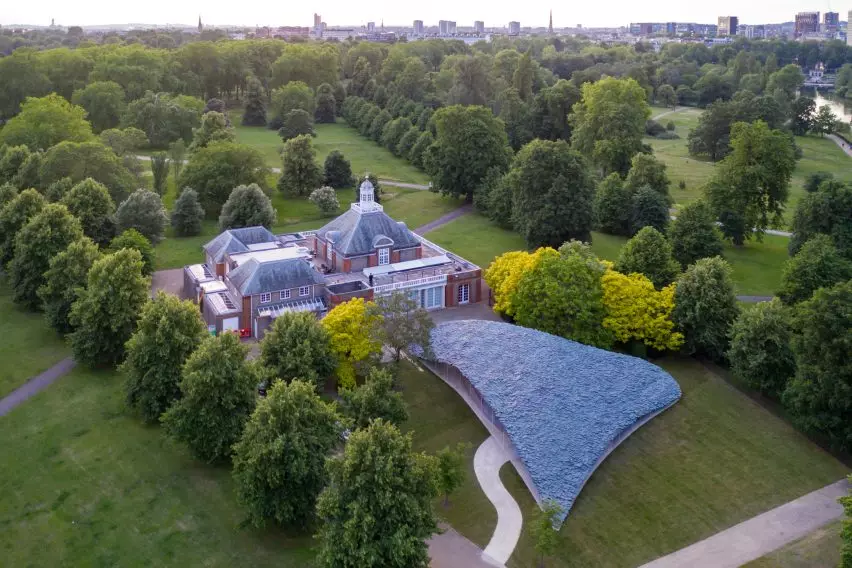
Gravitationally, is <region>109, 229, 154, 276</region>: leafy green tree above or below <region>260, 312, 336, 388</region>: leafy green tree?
above

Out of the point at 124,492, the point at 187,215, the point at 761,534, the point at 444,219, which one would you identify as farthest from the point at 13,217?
the point at 761,534

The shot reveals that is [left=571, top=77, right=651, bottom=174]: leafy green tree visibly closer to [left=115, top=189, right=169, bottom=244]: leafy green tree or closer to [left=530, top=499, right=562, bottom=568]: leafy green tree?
[left=115, top=189, right=169, bottom=244]: leafy green tree

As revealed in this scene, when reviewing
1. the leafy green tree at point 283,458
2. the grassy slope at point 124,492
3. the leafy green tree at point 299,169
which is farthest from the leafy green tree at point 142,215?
the leafy green tree at point 283,458

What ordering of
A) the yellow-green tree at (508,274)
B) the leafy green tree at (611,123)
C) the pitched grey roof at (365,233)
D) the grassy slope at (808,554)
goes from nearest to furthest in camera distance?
1. the grassy slope at (808,554)
2. the yellow-green tree at (508,274)
3. the pitched grey roof at (365,233)
4. the leafy green tree at (611,123)

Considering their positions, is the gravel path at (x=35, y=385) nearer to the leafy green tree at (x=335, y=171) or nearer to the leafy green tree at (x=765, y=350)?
the leafy green tree at (x=765, y=350)

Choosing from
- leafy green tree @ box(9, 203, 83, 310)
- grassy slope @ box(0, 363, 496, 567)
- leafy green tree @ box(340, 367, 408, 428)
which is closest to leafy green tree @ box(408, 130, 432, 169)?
leafy green tree @ box(9, 203, 83, 310)

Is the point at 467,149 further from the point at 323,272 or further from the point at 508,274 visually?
the point at 508,274
